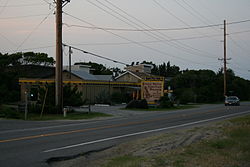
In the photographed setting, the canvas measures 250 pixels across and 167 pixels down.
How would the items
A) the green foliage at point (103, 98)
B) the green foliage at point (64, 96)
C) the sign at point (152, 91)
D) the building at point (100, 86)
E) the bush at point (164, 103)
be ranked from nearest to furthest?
1. the green foliage at point (64, 96)
2. the bush at point (164, 103)
3. the sign at point (152, 91)
4. the building at point (100, 86)
5. the green foliage at point (103, 98)

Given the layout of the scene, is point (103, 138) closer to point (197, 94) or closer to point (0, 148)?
point (0, 148)

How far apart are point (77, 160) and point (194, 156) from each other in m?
3.14

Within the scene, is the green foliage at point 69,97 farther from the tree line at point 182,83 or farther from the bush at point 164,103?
the tree line at point 182,83

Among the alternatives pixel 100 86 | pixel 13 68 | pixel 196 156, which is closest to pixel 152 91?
pixel 100 86

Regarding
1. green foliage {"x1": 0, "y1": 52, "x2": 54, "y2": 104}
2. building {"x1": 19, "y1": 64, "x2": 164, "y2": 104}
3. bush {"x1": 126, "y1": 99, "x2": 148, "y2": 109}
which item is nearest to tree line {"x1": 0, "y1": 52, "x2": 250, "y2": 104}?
green foliage {"x1": 0, "y1": 52, "x2": 54, "y2": 104}

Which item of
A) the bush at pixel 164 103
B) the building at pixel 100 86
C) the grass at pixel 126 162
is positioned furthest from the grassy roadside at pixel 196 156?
the building at pixel 100 86

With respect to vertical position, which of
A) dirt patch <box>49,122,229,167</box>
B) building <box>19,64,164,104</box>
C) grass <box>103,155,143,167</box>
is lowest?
dirt patch <box>49,122,229,167</box>

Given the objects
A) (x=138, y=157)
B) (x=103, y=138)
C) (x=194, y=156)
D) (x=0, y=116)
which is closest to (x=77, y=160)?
(x=138, y=157)

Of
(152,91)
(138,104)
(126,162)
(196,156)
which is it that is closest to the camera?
(126,162)

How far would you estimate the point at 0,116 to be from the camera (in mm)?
25203

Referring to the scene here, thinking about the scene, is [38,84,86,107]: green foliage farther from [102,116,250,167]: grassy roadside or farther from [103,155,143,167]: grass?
[103,155,143,167]: grass

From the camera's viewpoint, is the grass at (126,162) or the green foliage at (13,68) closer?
the grass at (126,162)

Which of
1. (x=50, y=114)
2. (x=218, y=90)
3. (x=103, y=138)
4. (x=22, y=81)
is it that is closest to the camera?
(x=103, y=138)

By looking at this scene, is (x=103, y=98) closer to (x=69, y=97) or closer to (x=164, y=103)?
(x=164, y=103)
